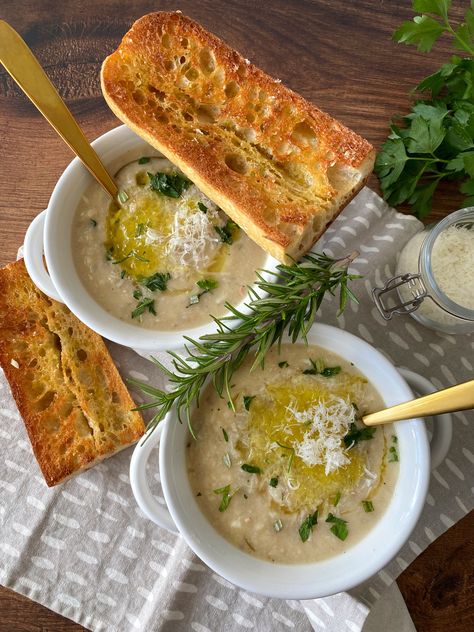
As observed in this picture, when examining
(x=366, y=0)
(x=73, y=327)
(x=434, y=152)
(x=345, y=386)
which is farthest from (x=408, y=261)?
(x=73, y=327)

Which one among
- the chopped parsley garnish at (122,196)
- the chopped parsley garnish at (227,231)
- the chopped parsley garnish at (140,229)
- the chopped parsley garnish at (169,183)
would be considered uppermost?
the chopped parsley garnish at (169,183)

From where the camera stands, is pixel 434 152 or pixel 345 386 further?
pixel 434 152

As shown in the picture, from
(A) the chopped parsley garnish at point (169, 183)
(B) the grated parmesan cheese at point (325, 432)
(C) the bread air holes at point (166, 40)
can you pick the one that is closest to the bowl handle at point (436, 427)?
(B) the grated parmesan cheese at point (325, 432)

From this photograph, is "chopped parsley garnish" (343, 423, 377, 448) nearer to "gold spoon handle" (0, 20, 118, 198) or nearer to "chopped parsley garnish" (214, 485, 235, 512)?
"chopped parsley garnish" (214, 485, 235, 512)

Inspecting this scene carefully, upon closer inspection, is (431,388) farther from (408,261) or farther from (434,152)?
(434,152)

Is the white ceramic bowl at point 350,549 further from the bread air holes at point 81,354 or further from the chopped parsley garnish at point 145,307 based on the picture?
the bread air holes at point 81,354

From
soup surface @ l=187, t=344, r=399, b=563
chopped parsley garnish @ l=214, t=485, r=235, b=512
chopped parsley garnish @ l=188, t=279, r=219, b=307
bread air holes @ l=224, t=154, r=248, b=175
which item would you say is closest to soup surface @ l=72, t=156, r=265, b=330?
chopped parsley garnish @ l=188, t=279, r=219, b=307

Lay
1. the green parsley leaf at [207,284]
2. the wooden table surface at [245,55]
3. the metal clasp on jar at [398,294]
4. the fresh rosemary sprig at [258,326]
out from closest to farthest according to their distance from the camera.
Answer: the fresh rosemary sprig at [258,326] < the green parsley leaf at [207,284] < the metal clasp on jar at [398,294] < the wooden table surface at [245,55]
